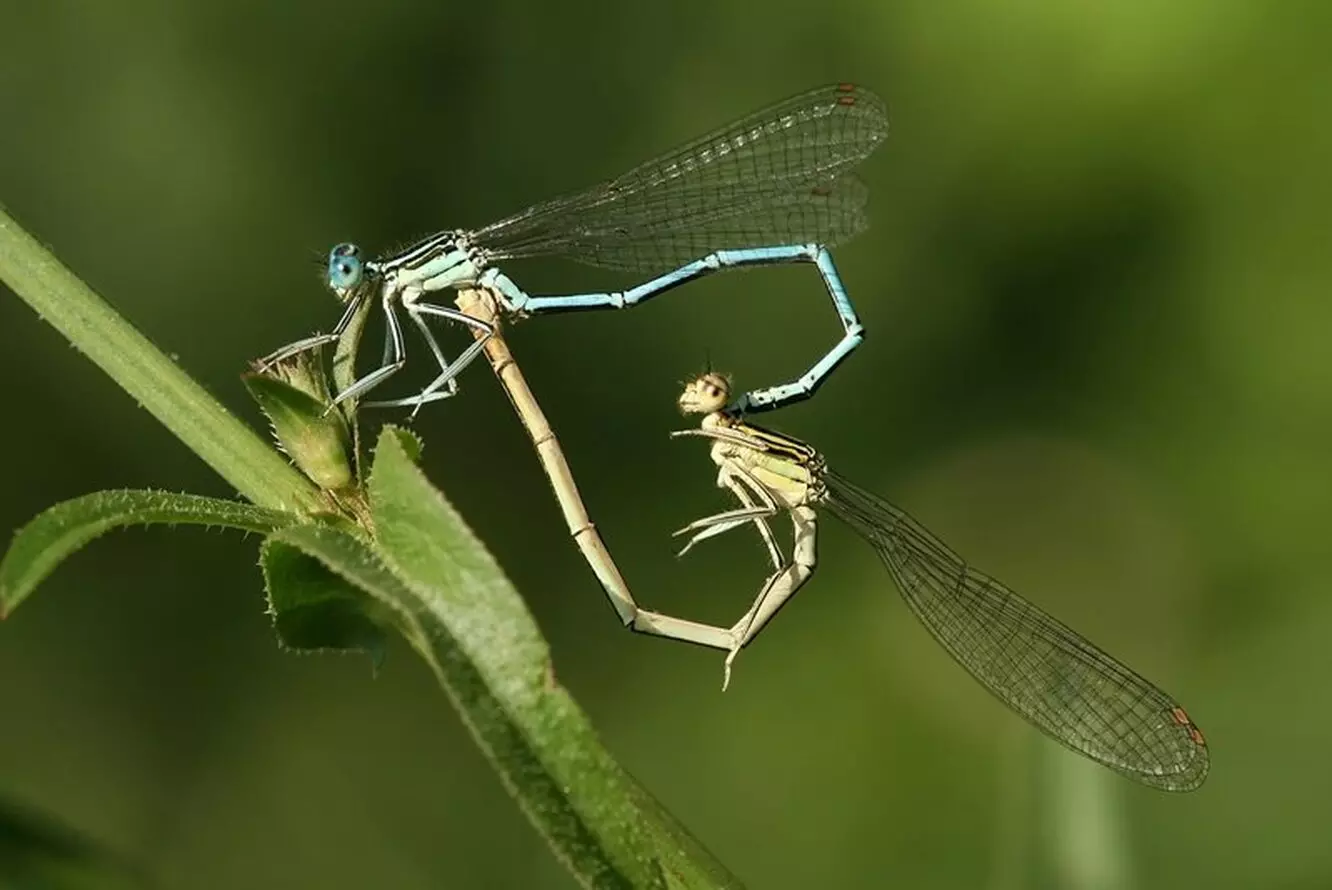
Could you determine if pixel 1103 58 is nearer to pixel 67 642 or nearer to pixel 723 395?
pixel 723 395

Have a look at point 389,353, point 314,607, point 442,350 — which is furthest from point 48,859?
point 442,350

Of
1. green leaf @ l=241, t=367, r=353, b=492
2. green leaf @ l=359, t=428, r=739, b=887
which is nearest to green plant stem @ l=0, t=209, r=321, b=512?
green leaf @ l=241, t=367, r=353, b=492

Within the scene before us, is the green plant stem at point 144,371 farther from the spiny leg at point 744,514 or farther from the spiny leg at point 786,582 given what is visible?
the spiny leg at point 786,582

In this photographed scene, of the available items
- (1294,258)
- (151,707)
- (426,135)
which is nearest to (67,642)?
(151,707)

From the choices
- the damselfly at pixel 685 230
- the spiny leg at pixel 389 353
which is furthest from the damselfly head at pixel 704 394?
the spiny leg at pixel 389 353

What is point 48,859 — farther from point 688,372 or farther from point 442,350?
point 688,372

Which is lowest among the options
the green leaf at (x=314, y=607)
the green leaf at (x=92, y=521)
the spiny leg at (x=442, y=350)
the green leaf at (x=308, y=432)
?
the green leaf at (x=314, y=607)

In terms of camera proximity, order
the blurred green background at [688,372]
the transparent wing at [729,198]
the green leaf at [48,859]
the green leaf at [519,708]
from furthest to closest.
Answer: the blurred green background at [688,372] < the transparent wing at [729,198] < the green leaf at [519,708] < the green leaf at [48,859]
